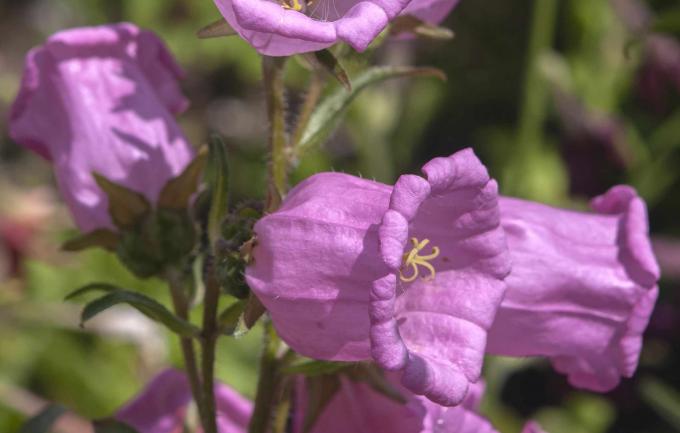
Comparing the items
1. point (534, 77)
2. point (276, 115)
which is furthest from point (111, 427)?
→ point (534, 77)

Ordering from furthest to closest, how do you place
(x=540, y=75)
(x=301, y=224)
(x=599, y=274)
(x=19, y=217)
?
(x=19, y=217)
(x=540, y=75)
(x=599, y=274)
(x=301, y=224)

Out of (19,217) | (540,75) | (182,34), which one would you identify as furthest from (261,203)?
(182,34)

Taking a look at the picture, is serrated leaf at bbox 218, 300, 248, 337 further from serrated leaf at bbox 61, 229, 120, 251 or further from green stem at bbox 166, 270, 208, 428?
serrated leaf at bbox 61, 229, 120, 251

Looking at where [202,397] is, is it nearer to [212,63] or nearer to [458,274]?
[458,274]

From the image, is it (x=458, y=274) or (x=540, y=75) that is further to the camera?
(x=540, y=75)

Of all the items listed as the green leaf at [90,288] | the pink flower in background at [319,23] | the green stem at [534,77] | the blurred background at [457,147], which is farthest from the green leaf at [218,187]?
the green stem at [534,77]

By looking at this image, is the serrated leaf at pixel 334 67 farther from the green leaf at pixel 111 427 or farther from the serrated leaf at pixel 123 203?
the green leaf at pixel 111 427

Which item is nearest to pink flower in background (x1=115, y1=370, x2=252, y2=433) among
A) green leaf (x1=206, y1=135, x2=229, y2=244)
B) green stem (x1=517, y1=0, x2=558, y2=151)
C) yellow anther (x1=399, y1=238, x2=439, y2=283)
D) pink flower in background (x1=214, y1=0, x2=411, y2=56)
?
green leaf (x1=206, y1=135, x2=229, y2=244)
